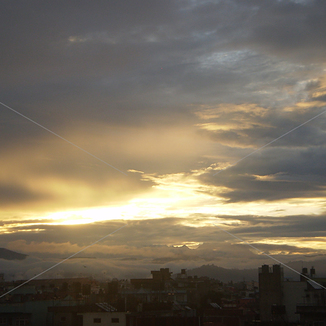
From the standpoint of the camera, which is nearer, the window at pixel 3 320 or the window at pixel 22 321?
the window at pixel 3 320

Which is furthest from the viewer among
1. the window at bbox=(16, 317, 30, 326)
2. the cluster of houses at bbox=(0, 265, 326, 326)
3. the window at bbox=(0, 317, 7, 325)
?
the window at bbox=(16, 317, 30, 326)

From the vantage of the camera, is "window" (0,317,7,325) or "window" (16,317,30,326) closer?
"window" (0,317,7,325)

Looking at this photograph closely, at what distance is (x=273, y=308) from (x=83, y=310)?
22276 millimetres

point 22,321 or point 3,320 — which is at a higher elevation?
point 3,320

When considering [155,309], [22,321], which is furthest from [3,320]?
[155,309]

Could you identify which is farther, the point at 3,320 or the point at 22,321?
the point at 22,321

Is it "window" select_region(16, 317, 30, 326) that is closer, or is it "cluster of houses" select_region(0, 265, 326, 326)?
"cluster of houses" select_region(0, 265, 326, 326)

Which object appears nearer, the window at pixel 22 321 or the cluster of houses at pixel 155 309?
the cluster of houses at pixel 155 309

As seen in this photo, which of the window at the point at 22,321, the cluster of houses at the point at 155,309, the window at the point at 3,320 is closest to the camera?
the cluster of houses at the point at 155,309

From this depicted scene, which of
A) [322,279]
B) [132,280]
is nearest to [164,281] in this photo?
[132,280]

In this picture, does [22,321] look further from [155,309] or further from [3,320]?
[155,309]

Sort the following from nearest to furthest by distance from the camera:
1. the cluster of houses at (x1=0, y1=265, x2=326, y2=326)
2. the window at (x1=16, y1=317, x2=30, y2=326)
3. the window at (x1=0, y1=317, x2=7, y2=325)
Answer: the cluster of houses at (x1=0, y1=265, x2=326, y2=326)
the window at (x1=0, y1=317, x2=7, y2=325)
the window at (x1=16, y1=317, x2=30, y2=326)

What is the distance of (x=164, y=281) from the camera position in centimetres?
8600

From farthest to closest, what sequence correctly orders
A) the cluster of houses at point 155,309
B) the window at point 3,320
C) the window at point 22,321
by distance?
the window at point 22,321 → the window at point 3,320 → the cluster of houses at point 155,309
